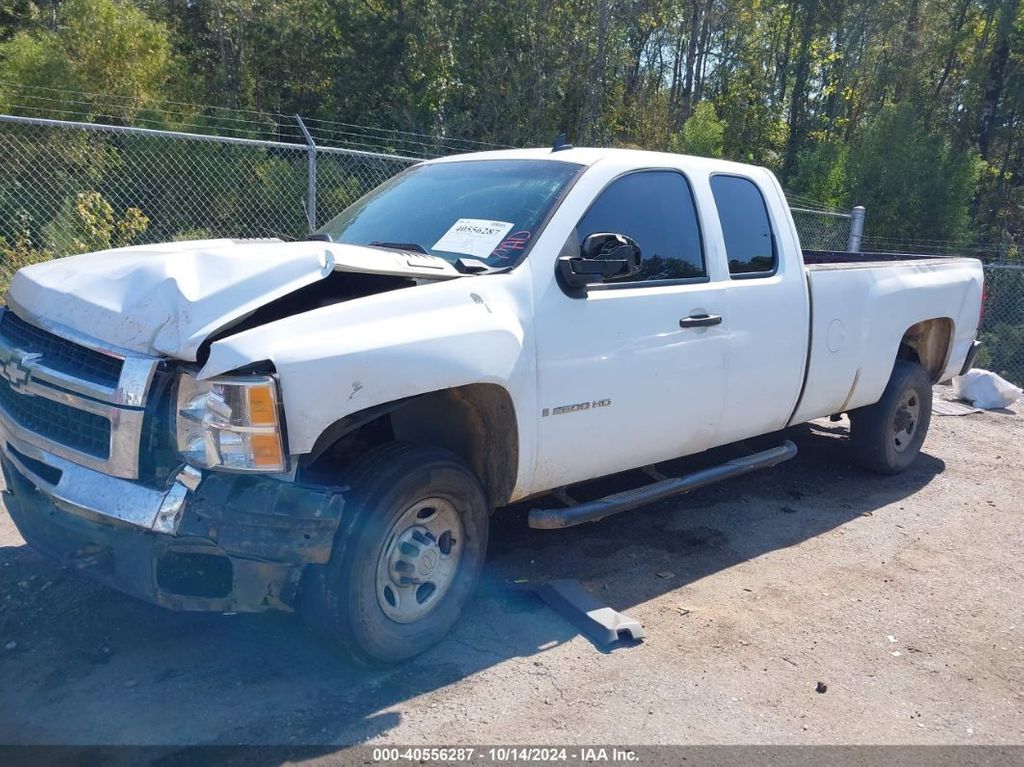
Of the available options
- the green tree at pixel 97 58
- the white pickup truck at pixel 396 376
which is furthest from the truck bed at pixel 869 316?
the green tree at pixel 97 58

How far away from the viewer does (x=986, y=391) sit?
955 centimetres

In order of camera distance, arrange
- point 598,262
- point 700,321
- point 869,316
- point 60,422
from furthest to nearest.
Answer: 1. point 869,316
2. point 700,321
3. point 598,262
4. point 60,422

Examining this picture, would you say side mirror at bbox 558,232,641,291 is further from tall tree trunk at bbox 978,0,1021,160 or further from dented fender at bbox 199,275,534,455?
tall tree trunk at bbox 978,0,1021,160

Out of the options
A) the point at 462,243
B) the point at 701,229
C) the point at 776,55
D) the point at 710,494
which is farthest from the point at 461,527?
the point at 776,55

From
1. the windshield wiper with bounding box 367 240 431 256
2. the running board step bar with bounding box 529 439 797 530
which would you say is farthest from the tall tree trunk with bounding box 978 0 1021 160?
the windshield wiper with bounding box 367 240 431 256

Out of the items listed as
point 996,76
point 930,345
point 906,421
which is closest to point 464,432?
point 906,421

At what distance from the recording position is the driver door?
12.8ft

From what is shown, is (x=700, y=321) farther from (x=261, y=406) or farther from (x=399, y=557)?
(x=261, y=406)

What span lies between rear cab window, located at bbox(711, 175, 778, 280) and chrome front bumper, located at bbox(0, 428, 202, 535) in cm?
316

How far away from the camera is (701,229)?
4.75 metres

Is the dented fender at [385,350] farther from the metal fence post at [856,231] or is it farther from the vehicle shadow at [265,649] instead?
the metal fence post at [856,231]

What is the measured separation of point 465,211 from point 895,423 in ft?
13.0

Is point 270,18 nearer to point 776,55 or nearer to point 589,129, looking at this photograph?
point 589,129

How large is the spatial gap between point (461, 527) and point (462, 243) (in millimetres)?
1318
